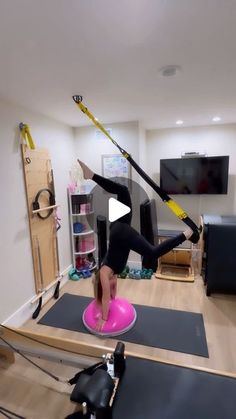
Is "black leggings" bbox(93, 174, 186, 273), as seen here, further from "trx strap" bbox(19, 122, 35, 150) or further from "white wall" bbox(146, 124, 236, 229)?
"white wall" bbox(146, 124, 236, 229)

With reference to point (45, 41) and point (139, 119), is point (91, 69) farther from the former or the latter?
point (139, 119)

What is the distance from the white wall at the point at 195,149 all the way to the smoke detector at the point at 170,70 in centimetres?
206

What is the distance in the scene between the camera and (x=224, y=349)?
187 centimetres

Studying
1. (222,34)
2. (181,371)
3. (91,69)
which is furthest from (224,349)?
(91,69)

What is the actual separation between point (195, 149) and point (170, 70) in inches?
85.4

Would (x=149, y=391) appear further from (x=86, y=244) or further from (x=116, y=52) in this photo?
(x=86, y=244)

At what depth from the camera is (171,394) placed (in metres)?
0.92

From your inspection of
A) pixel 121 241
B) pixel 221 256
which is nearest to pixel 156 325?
pixel 221 256

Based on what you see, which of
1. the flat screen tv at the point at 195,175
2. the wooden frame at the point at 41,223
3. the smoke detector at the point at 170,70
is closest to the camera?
the smoke detector at the point at 170,70

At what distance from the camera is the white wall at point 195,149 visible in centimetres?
343

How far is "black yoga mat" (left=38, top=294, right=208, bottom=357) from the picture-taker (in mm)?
1949

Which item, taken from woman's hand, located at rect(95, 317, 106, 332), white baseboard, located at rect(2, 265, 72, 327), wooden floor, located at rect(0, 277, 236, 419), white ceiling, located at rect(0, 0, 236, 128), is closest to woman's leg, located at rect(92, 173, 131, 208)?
white ceiling, located at rect(0, 0, 236, 128)

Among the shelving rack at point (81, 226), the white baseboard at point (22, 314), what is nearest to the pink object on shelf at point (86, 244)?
the shelving rack at point (81, 226)
